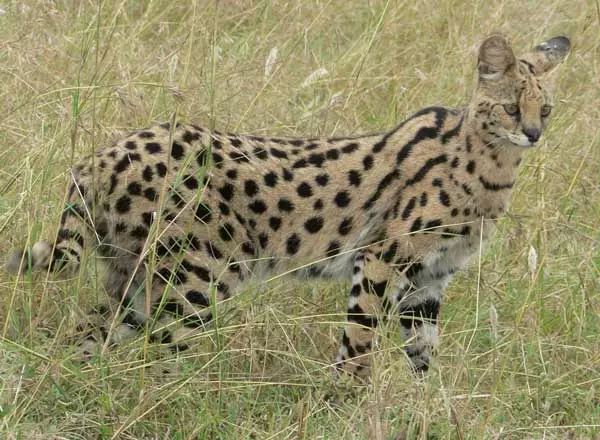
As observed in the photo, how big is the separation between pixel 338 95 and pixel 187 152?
4.12 feet

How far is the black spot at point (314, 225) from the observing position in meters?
5.10

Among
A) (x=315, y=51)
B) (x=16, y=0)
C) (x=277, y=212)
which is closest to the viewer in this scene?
(x=277, y=212)

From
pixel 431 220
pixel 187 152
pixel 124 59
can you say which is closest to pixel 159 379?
pixel 187 152

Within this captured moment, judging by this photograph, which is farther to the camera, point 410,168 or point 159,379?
point 410,168

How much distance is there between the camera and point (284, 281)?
5004 millimetres

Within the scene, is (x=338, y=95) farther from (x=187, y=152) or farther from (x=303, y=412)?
(x=303, y=412)


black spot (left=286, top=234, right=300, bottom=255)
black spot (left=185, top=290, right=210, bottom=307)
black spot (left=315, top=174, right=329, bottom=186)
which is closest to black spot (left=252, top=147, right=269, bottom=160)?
black spot (left=315, top=174, right=329, bottom=186)

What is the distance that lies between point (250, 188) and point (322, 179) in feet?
1.17

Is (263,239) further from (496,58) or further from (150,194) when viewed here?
(496,58)

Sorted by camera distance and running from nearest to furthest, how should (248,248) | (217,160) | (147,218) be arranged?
(147,218) < (217,160) < (248,248)

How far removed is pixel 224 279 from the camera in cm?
476

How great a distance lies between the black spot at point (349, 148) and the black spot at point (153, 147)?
0.88 metres

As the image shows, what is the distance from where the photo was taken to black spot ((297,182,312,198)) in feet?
16.6

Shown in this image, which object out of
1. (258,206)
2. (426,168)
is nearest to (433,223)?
(426,168)
